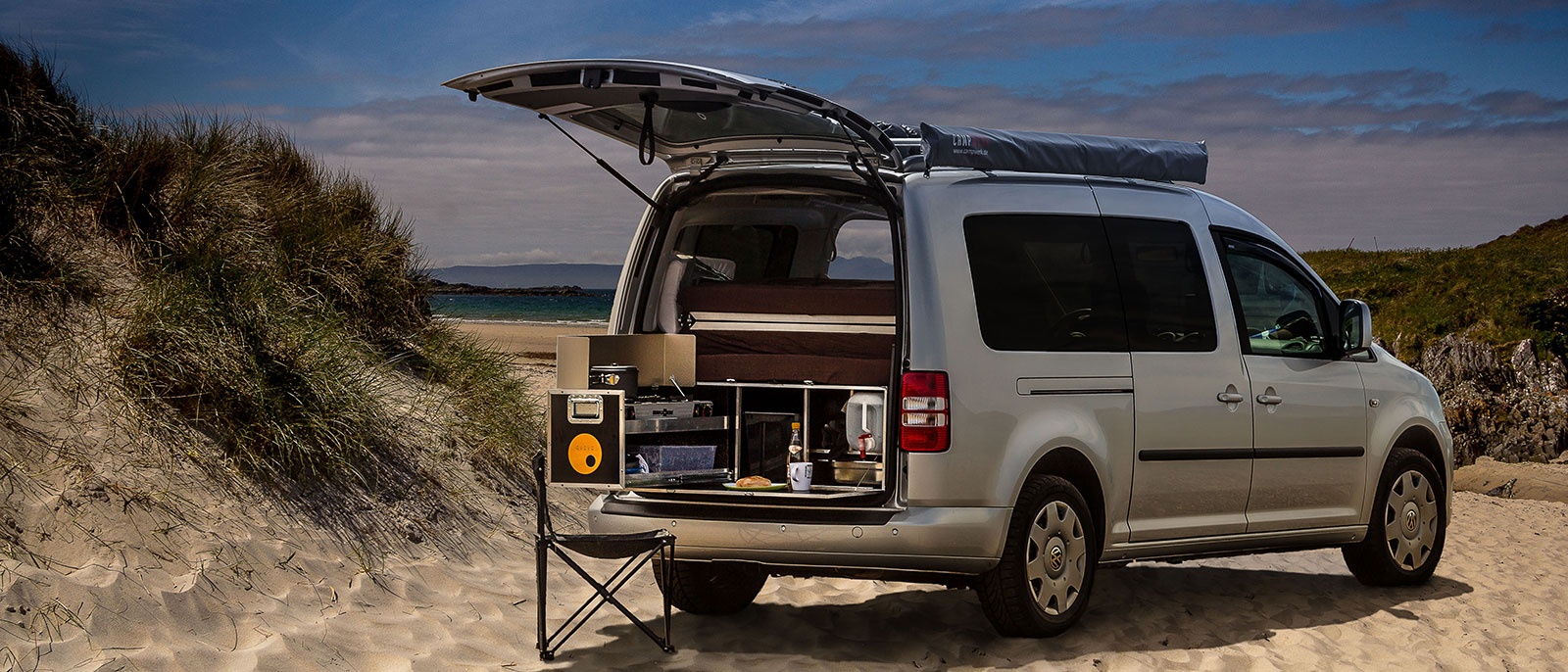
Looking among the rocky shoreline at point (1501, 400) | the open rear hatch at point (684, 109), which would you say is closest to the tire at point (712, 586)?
the open rear hatch at point (684, 109)

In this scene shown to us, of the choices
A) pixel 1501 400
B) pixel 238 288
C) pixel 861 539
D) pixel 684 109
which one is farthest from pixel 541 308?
pixel 861 539

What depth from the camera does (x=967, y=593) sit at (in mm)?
7531

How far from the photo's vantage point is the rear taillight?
5344 mm

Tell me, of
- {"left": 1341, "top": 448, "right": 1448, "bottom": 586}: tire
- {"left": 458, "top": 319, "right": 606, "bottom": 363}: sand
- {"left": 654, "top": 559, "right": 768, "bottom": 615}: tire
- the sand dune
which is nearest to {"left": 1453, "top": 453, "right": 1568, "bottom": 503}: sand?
the sand dune

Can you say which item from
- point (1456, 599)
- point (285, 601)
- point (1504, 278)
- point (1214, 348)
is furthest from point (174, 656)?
point (1504, 278)

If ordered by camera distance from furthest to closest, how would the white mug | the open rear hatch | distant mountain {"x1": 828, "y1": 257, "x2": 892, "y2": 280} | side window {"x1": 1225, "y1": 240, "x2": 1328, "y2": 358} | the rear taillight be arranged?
side window {"x1": 1225, "y1": 240, "x2": 1328, "y2": 358} < distant mountain {"x1": 828, "y1": 257, "x2": 892, "y2": 280} < the white mug < the rear taillight < the open rear hatch

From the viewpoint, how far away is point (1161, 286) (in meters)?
6.42

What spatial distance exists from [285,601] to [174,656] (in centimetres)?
93

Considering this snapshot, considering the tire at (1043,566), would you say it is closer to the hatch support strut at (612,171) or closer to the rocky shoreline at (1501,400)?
the hatch support strut at (612,171)

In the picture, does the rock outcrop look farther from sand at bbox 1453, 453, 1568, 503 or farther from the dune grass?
the dune grass

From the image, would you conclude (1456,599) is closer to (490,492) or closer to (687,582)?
(687,582)

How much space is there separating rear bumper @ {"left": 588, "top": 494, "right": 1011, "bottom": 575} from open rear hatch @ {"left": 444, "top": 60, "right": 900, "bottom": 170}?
150 cm

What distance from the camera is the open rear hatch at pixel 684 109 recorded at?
17.0 feet

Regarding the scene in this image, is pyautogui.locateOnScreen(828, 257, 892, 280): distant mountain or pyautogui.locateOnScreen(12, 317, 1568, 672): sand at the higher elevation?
pyautogui.locateOnScreen(828, 257, 892, 280): distant mountain
